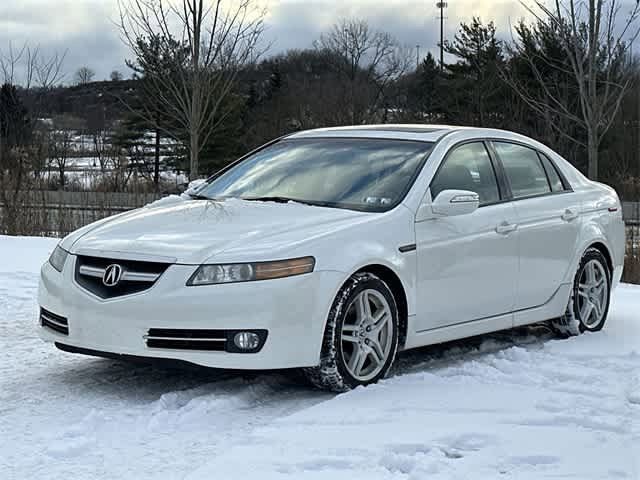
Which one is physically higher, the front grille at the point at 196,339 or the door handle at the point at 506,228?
the door handle at the point at 506,228

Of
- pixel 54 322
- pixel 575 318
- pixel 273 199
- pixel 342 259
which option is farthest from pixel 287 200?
pixel 575 318

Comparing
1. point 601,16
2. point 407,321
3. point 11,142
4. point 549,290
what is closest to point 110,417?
point 407,321

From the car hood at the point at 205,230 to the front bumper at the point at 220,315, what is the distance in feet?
0.60

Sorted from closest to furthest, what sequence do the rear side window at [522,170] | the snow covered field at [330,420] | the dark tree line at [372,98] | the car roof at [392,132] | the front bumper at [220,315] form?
the snow covered field at [330,420] → the front bumper at [220,315] → the car roof at [392,132] → the rear side window at [522,170] → the dark tree line at [372,98]

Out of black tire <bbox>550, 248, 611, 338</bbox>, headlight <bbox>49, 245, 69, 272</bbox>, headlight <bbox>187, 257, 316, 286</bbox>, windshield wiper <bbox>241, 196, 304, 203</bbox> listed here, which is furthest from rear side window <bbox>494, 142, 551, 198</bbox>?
headlight <bbox>49, 245, 69, 272</bbox>

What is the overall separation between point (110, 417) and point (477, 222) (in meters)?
2.65

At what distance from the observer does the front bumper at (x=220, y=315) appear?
4.83 meters

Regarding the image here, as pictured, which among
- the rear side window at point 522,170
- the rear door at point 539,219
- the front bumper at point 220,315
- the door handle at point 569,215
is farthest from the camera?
the door handle at point 569,215

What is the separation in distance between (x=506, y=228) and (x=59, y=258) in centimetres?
281

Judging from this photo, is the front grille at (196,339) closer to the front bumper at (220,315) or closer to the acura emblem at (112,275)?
the front bumper at (220,315)

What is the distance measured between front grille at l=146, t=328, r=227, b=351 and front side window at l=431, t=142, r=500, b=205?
179 cm

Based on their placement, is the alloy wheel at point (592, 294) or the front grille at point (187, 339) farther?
the alloy wheel at point (592, 294)

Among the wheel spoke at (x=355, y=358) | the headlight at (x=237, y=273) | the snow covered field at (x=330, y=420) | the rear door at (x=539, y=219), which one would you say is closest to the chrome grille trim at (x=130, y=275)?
the headlight at (x=237, y=273)

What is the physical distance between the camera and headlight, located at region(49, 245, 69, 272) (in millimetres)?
5422
